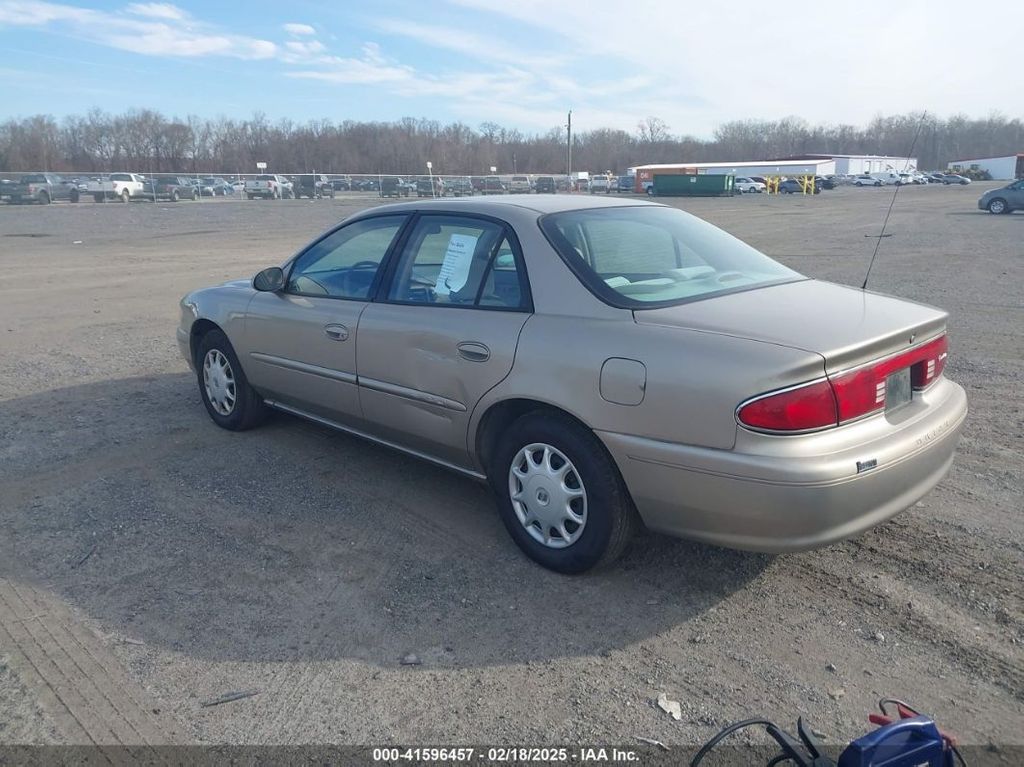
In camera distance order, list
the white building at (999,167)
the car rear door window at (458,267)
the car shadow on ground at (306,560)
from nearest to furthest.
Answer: the car shadow on ground at (306,560) < the car rear door window at (458,267) < the white building at (999,167)

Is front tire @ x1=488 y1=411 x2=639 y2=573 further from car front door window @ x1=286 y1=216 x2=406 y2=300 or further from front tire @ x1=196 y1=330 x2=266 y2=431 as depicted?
front tire @ x1=196 y1=330 x2=266 y2=431

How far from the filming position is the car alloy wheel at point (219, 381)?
5.66 m

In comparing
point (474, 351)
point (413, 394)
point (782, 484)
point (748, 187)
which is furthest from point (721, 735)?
point (748, 187)

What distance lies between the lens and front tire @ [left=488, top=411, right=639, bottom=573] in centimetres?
342

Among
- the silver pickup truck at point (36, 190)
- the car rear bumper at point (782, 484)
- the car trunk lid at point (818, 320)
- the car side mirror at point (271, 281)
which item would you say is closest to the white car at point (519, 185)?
the silver pickup truck at point (36, 190)

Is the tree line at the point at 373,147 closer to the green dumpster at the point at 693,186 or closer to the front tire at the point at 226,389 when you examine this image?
the green dumpster at the point at 693,186

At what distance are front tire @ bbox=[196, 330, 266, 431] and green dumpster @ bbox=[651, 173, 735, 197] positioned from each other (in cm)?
6213

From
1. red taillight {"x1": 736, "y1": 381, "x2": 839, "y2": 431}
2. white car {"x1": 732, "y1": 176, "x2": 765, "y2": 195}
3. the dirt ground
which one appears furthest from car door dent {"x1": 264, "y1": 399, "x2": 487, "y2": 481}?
white car {"x1": 732, "y1": 176, "x2": 765, "y2": 195}

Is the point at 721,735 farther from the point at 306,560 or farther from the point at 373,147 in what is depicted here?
the point at 373,147

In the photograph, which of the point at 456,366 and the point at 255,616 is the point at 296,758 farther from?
the point at 456,366

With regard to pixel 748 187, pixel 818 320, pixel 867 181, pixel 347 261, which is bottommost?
pixel 818 320

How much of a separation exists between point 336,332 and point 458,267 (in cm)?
91

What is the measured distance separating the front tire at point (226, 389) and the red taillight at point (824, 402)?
3.68 metres

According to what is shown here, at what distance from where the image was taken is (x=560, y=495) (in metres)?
3.58
